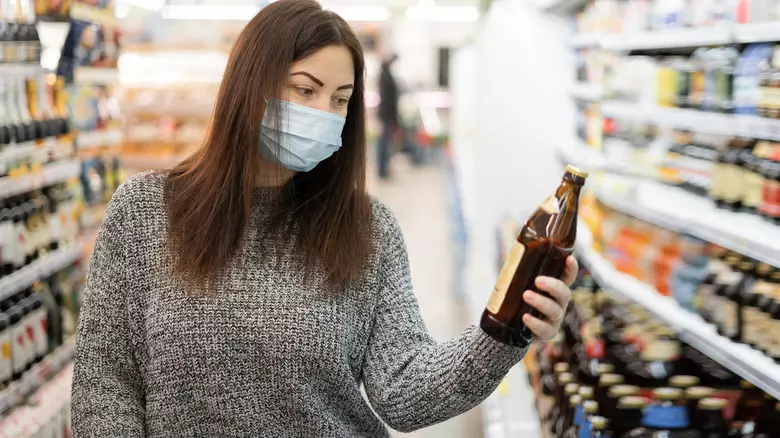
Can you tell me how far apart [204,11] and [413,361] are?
540 inches

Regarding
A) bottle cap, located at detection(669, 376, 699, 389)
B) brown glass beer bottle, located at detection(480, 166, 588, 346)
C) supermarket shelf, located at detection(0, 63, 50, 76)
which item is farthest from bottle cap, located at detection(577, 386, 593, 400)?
supermarket shelf, located at detection(0, 63, 50, 76)

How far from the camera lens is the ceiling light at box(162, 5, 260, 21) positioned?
1395 cm

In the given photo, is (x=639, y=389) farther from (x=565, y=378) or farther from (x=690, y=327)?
(x=690, y=327)

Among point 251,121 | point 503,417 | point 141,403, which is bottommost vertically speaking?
point 503,417

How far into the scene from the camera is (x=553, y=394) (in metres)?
3.07

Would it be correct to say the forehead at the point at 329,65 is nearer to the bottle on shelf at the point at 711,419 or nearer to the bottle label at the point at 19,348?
the bottle on shelf at the point at 711,419

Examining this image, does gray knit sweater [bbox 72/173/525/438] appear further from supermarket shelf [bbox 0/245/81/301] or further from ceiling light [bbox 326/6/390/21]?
ceiling light [bbox 326/6/390/21]

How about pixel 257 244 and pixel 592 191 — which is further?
pixel 592 191

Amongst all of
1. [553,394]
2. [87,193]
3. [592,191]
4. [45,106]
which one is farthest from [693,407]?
[87,193]

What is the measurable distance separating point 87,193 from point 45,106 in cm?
112

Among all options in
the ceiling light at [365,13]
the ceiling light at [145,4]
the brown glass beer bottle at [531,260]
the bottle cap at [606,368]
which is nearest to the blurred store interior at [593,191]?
the bottle cap at [606,368]

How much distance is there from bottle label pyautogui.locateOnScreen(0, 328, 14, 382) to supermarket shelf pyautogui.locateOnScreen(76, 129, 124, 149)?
1515mm

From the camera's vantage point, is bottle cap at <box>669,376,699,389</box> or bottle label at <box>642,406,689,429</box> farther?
bottle cap at <box>669,376,699,389</box>

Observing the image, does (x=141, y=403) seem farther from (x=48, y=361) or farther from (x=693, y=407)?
(x=48, y=361)
